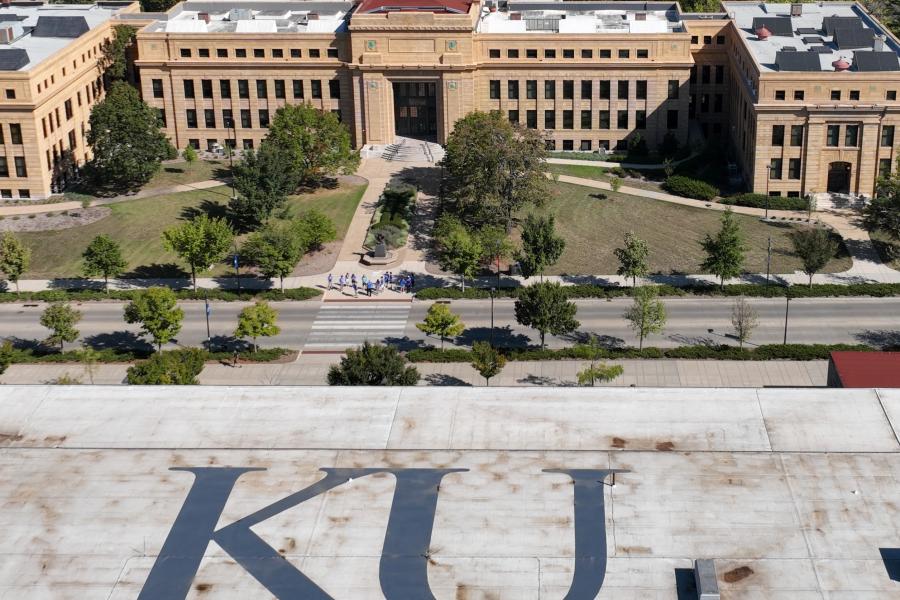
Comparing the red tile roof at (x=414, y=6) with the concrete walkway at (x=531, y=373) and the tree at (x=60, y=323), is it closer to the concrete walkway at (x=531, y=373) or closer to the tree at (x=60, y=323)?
the concrete walkway at (x=531, y=373)

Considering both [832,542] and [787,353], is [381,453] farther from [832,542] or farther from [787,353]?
[787,353]

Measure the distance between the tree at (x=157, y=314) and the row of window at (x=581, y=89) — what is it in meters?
56.8

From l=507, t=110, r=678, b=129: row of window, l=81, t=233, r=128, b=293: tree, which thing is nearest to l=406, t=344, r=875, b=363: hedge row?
l=81, t=233, r=128, b=293: tree

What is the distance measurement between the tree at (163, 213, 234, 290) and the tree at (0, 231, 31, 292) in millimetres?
11572

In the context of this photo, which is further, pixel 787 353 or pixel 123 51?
pixel 123 51

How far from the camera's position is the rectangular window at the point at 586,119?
140 metres

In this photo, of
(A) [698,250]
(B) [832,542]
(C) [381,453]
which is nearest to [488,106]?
(A) [698,250]

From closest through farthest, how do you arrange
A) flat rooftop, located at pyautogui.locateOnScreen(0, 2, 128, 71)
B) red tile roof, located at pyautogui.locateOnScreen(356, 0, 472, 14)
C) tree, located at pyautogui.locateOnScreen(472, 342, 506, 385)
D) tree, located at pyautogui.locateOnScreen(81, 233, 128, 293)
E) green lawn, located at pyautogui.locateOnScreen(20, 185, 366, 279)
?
1. tree, located at pyautogui.locateOnScreen(472, 342, 506, 385)
2. tree, located at pyautogui.locateOnScreen(81, 233, 128, 293)
3. green lawn, located at pyautogui.locateOnScreen(20, 185, 366, 279)
4. flat rooftop, located at pyautogui.locateOnScreen(0, 2, 128, 71)
5. red tile roof, located at pyautogui.locateOnScreen(356, 0, 472, 14)

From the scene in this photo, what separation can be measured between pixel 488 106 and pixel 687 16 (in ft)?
81.1

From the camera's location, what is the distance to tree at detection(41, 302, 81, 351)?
9269 centimetres

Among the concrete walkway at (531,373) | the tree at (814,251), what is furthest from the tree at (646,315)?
the tree at (814,251)

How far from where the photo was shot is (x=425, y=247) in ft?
373

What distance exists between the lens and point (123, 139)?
123438mm

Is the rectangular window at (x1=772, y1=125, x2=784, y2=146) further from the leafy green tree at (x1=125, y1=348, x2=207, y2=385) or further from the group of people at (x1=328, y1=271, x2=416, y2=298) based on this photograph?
the leafy green tree at (x1=125, y1=348, x2=207, y2=385)
